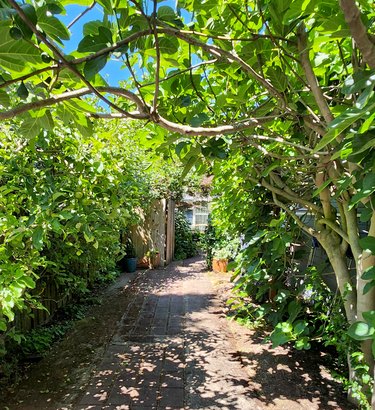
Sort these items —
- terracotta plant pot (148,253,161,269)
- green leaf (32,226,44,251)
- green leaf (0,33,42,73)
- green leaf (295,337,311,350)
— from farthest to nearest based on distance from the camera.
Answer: terracotta plant pot (148,253,161,269) → green leaf (295,337,311,350) → green leaf (32,226,44,251) → green leaf (0,33,42,73)

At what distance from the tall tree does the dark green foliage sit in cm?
787

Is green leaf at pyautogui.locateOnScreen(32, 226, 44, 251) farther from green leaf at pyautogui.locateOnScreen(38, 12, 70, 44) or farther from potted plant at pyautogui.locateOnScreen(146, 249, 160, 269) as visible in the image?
potted plant at pyautogui.locateOnScreen(146, 249, 160, 269)

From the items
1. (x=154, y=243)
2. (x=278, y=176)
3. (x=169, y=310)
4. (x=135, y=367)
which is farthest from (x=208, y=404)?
(x=154, y=243)

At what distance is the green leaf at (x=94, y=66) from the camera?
81 centimetres

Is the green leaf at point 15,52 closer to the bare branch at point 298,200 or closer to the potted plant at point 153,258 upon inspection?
the bare branch at point 298,200

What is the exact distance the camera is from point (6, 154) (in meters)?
2.37

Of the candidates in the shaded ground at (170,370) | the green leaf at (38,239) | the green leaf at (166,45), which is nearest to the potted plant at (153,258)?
the shaded ground at (170,370)

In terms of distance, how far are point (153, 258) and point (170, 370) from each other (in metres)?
5.42

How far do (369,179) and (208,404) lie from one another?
6.62 ft

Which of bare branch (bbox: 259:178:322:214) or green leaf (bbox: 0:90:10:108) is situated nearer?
green leaf (bbox: 0:90:10:108)

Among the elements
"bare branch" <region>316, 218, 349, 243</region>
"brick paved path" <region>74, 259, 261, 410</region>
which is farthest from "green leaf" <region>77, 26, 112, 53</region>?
"brick paved path" <region>74, 259, 261, 410</region>

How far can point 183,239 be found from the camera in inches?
396

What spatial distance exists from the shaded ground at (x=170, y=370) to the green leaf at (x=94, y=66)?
2242 mm

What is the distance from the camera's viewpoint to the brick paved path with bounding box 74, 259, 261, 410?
226 cm
